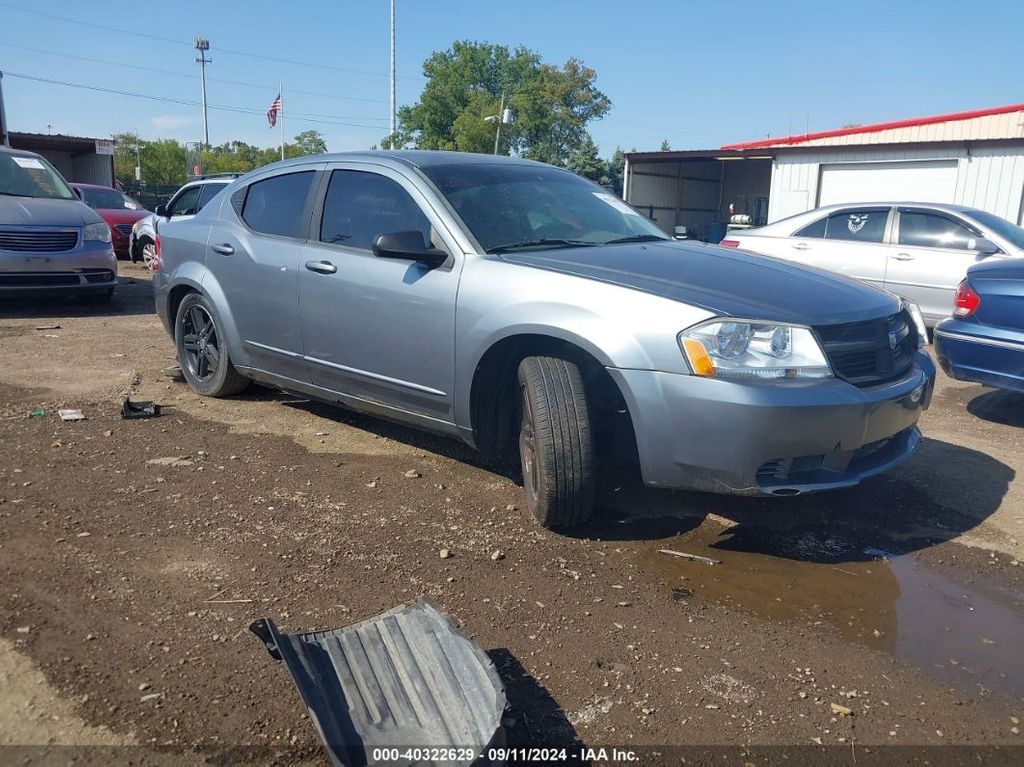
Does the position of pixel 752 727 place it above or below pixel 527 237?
below

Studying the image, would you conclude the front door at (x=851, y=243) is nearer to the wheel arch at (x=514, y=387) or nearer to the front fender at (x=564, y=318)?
A: the wheel arch at (x=514, y=387)

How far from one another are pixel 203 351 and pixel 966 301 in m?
5.33

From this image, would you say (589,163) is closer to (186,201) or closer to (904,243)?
(186,201)

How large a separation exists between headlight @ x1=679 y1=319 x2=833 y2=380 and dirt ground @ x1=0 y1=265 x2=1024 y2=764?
33.5 inches

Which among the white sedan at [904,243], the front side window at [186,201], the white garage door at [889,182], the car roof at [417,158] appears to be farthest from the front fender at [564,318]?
the white garage door at [889,182]

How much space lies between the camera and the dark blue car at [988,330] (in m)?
5.41

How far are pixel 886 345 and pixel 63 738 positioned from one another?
3397 millimetres

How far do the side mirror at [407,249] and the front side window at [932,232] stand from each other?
22.2 ft

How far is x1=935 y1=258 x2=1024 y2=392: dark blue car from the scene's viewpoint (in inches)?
213

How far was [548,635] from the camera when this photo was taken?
2.92 meters

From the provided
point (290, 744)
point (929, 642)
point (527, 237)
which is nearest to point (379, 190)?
point (527, 237)

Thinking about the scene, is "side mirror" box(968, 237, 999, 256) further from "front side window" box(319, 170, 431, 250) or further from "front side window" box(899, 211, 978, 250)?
"front side window" box(319, 170, 431, 250)

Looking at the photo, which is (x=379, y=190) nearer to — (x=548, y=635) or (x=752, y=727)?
(x=548, y=635)

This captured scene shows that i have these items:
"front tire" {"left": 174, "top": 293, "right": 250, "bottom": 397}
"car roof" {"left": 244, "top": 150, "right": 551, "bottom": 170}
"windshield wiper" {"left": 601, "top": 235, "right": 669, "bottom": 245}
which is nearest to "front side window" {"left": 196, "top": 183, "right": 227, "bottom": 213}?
"front tire" {"left": 174, "top": 293, "right": 250, "bottom": 397}
